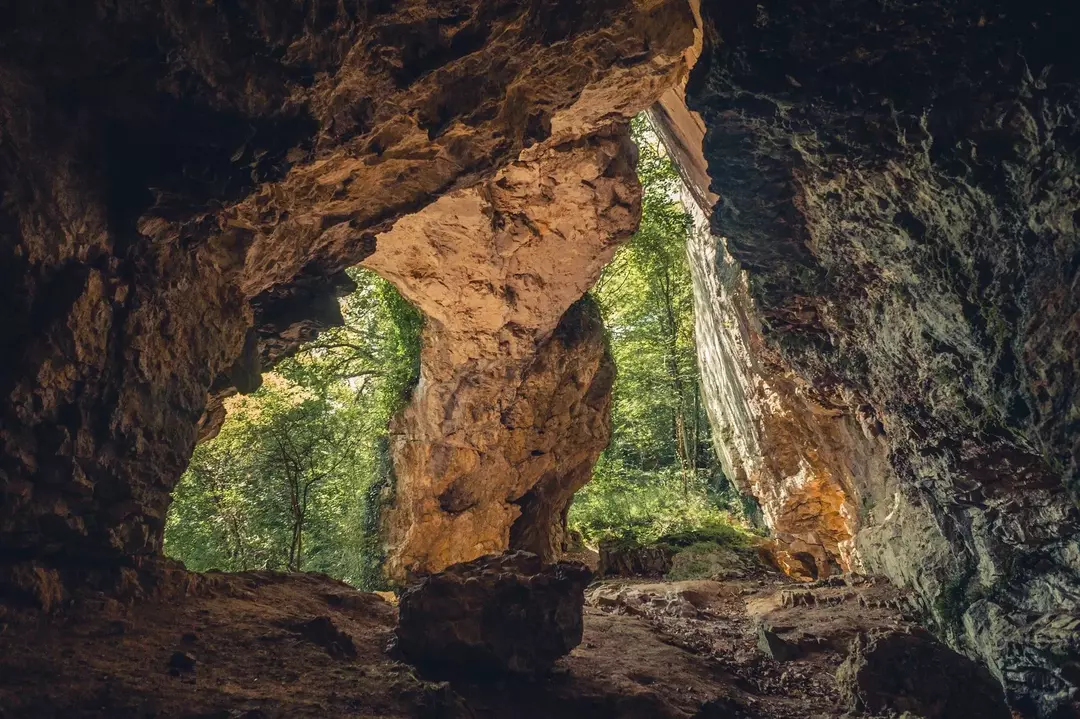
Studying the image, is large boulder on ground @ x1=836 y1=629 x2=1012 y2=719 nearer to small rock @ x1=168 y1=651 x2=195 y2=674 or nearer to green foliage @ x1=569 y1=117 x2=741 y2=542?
small rock @ x1=168 y1=651 x2=195 y2=674

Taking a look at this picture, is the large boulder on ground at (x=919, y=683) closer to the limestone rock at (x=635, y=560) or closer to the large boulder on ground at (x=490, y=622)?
the large boulder on ground at (x=490, y=622)

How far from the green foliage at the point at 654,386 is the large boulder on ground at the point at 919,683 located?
11.2 m

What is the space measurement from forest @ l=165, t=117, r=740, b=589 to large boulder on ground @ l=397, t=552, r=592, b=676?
209 inches

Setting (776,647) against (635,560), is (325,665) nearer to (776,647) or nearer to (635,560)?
(776,647)

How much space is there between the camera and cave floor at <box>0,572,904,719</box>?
140 inches

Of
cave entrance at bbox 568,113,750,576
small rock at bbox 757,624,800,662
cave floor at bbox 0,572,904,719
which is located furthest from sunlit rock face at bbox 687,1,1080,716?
cave entrance at bbox 568,113,750,576

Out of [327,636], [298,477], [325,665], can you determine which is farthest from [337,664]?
[298,477]

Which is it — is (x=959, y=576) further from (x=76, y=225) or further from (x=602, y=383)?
(x=602, y=383)

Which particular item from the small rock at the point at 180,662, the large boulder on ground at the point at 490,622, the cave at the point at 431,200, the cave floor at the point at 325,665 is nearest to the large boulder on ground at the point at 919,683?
the cave at the point at 431,200

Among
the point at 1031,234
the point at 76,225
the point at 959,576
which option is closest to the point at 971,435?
the point at 959,576

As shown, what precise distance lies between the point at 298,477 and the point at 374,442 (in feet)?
11.9

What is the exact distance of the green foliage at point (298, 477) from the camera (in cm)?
1041

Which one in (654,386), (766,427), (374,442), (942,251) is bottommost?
(942,251)

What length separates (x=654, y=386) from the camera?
21.0 m
